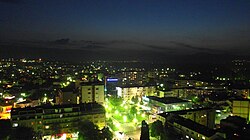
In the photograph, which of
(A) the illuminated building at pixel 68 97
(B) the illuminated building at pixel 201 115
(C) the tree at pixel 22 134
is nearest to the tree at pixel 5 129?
(C) the tree at pixel 22 134

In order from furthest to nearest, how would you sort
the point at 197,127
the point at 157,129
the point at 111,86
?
1. the point at 111,86
2. the point at 157,129
3. the point at 197,127

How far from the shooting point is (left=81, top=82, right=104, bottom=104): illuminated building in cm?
2169

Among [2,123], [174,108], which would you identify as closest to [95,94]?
[174,108]

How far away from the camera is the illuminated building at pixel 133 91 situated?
96.9 ft

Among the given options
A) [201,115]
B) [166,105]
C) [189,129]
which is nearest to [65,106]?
[189,129]

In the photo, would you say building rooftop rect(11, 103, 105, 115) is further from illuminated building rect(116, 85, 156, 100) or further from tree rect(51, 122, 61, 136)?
illuminated building rect(116, 85, 156, 100)

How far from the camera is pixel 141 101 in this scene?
2538 cm

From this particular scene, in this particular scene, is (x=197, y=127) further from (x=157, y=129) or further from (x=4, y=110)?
(x=4, y=110)

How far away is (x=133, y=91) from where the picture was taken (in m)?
30.0

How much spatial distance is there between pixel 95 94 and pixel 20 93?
33.7ft

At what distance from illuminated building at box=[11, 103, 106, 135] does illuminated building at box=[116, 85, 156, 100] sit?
14375 mm

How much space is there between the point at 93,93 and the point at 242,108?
14.0 meters

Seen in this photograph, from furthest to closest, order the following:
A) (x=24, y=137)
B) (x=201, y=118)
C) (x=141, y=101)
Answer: (x=141, y=101), (x=201, y=118), (x=24, y=137)

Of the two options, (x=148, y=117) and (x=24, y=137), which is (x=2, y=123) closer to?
(x=24, y=137)
